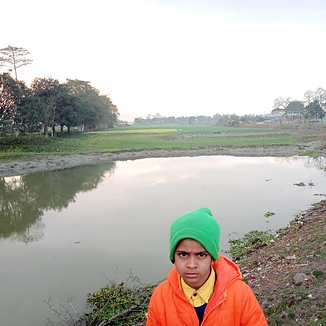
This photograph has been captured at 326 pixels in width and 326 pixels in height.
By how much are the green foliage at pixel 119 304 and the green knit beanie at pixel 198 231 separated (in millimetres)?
3242

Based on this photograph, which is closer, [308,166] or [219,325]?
[219,325]

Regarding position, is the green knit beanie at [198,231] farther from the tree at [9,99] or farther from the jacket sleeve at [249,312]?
the tree at [9,99]

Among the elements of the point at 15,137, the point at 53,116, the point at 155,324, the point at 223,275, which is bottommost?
the point at 155,324

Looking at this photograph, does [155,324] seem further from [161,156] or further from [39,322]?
[161,156]

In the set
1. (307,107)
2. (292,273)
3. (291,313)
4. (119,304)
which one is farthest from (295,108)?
(291,313)

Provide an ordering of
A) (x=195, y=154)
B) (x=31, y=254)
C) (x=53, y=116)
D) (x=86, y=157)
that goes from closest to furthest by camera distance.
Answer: (x=31, y=254)
(x=86, y=157)
(x=195, y=154)
(x=53, y=116)

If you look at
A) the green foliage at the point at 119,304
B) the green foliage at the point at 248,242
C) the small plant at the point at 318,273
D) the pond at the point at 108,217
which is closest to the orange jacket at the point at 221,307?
the small plant at the point at 318,273

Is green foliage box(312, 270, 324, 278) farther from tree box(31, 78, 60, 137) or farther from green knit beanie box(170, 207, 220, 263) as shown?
tree box(31, 78, 60, 137)

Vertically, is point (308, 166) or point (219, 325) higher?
point (219, 325)

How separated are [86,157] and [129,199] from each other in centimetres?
1445

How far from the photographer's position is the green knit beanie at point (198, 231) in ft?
5.29

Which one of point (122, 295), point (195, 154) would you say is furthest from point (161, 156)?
point (122, 295)

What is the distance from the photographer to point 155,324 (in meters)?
1.75

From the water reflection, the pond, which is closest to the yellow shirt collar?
the pond
